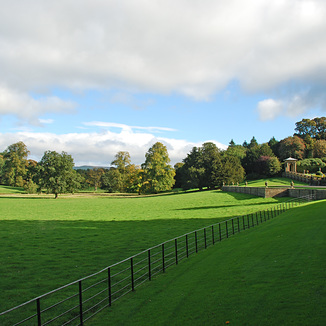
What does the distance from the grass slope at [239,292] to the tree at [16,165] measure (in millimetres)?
122368

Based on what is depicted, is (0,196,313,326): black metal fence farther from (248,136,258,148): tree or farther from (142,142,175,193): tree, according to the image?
(248,136,258,148): tree

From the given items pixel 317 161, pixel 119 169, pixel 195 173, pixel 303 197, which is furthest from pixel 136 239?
pixel 119 169

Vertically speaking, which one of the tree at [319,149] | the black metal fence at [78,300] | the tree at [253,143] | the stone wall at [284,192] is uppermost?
the tree at [253,143]

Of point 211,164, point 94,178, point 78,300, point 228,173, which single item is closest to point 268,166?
point 211,164

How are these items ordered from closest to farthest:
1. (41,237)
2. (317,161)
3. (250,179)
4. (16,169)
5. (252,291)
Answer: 1. (252,291)
2. (41,237)
3. (317,161)
4. (250,179)
5. (16,169)

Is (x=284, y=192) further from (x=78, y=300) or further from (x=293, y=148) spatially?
(x=293, y=148)

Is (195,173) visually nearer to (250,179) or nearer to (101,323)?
(250,179)

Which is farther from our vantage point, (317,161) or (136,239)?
(317,161)

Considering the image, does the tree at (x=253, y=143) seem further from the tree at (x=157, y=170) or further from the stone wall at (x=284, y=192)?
the stone wall at (x=284, y=192)

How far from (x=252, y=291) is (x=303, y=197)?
41.1 meters

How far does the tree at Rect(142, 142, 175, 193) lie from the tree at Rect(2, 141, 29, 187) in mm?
58472

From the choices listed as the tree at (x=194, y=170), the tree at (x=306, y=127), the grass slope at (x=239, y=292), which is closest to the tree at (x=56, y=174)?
the tree at (x=194, y=170)

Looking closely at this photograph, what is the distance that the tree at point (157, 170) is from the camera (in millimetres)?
88438

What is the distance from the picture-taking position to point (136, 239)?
21922mm
